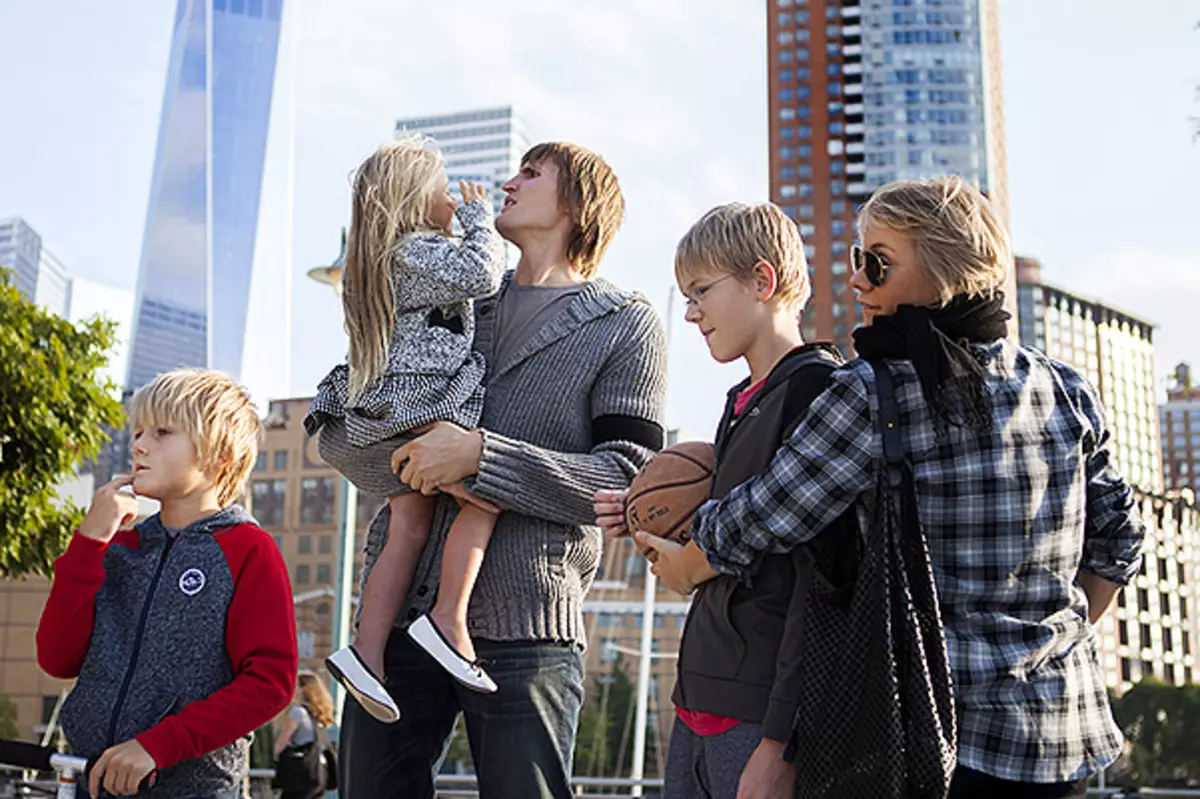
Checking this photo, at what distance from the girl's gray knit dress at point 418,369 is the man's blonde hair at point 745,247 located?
47cm

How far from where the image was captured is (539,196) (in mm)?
2590

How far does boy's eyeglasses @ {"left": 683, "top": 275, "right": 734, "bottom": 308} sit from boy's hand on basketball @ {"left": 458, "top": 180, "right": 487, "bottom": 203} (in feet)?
2.18

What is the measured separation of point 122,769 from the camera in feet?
7.34

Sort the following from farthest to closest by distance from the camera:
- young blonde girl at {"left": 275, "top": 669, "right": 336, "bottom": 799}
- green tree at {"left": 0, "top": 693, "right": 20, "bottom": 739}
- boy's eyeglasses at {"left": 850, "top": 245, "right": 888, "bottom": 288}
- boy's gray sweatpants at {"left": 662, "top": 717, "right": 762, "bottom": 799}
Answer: green tree at {"left": 0, "top": 693, "right": 20, "bottom": 739}, young blonde girl at {"left": 275, "top": 669, "right": 336, "bottom": 799}, boy's eyeglasses at {"left": 850, "top": 245, "right": 888, "bottom": 288}, boy's gray sweatpants at {"left": 662, "top": 717, "right": 762, "bottom": 799}

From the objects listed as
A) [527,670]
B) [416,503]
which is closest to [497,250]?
[416,503]

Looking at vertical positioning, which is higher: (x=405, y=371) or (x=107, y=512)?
(x=405, y=371)

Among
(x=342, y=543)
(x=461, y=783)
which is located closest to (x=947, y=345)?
(x=461, y=783)

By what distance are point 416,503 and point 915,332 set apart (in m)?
1.03

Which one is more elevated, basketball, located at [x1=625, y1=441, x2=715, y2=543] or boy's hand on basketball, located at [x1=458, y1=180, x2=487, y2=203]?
boy's hand on basketball, located at [x1=458, y1=180, x2=487, y2=203]

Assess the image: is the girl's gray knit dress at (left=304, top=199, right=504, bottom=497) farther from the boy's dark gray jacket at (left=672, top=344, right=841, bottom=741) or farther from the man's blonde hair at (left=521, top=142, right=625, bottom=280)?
the boy's dark gray jacket at (left=672, top=344, right=841, bottom=741)

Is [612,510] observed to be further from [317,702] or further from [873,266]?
[317,702]

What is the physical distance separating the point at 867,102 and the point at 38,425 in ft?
314

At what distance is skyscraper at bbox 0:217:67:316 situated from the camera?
515 feet

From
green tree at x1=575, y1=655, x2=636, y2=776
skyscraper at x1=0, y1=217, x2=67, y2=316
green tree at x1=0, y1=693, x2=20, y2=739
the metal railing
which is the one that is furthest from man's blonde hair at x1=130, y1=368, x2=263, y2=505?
skyscraper at x1=0, y1=217, x2=67, y2=316
